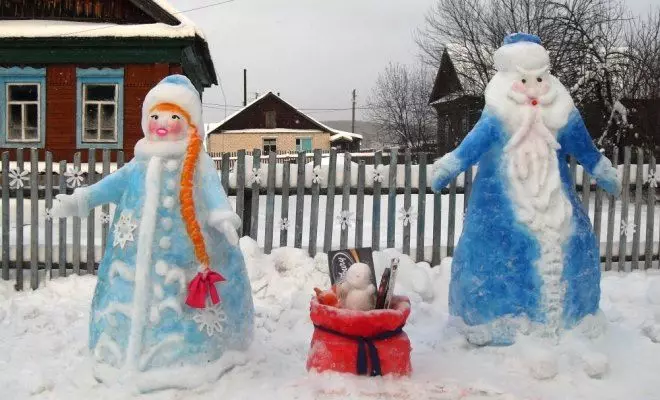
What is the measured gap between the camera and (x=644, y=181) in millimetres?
6957

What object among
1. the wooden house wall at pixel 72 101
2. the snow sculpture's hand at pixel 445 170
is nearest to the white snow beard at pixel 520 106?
the snow sculpture's hand at pixel 445 170

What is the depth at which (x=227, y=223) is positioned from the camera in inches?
136

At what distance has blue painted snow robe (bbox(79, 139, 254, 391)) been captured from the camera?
342 cm

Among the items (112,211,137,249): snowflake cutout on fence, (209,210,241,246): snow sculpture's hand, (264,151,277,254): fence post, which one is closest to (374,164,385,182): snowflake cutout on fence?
(264,151,277,254): fence post

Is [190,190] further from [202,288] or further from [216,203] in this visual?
[202,288]

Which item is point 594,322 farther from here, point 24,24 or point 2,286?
point 24,24

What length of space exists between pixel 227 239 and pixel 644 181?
5.21 metres

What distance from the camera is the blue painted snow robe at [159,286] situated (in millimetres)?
3420

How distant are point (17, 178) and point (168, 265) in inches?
131

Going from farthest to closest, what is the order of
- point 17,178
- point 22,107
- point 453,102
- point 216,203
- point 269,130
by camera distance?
point 269,130 < point 453,102 < point 22,107 < point 17,178 < point 216,203

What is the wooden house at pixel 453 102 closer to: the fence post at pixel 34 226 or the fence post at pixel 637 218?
the fence post at pixel 637 218

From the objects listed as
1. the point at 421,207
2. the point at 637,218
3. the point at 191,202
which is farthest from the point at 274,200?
the point at 637,218

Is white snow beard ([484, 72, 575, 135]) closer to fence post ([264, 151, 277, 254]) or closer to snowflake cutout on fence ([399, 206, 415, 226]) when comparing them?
snowflake cutout on fence ([399, 206, 415, 226])

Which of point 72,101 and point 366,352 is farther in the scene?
point 72,101
